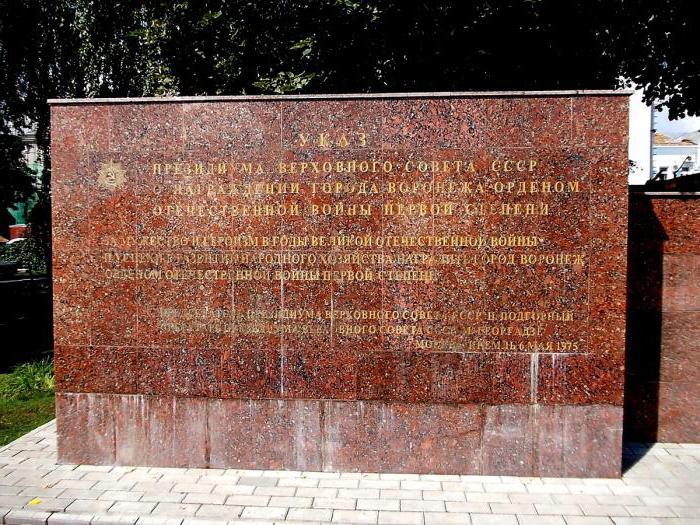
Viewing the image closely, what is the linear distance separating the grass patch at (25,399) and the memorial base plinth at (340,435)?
71.4 inches

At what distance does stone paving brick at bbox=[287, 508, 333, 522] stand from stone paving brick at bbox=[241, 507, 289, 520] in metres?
0.07

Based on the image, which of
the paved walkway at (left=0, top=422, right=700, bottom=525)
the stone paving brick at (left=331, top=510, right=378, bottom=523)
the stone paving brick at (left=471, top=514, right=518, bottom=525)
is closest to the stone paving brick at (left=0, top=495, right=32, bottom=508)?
the paved walkway at (left=0, top=422, right=700, bottom=525)

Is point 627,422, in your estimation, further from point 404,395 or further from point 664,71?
point 664,71

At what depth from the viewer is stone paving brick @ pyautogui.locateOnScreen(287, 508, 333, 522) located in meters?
4.94

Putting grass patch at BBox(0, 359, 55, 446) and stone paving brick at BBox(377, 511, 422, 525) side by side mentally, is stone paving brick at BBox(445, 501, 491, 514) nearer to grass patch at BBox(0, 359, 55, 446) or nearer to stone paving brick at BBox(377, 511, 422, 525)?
stone paving brick at BBox(377, 511, 422, 525)

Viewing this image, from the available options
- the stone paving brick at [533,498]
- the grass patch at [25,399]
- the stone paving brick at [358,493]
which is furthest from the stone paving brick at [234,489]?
the grass patch at [25,399]

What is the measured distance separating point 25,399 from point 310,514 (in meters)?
6.04

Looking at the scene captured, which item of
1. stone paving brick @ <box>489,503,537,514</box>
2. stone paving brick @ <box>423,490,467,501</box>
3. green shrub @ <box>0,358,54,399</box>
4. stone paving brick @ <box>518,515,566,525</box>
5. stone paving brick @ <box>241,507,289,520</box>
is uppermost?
green shrub @ <box>0,358,54,399</box>

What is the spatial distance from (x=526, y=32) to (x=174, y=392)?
10.4m

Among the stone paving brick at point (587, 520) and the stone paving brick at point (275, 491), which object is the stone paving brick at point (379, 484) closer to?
the stone paving brick at point (275, 491)

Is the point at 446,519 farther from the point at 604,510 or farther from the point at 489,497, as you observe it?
the point at 604,510

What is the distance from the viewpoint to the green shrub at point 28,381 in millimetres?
9062

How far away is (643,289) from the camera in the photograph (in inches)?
263

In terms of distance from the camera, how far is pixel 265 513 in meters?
5.05
